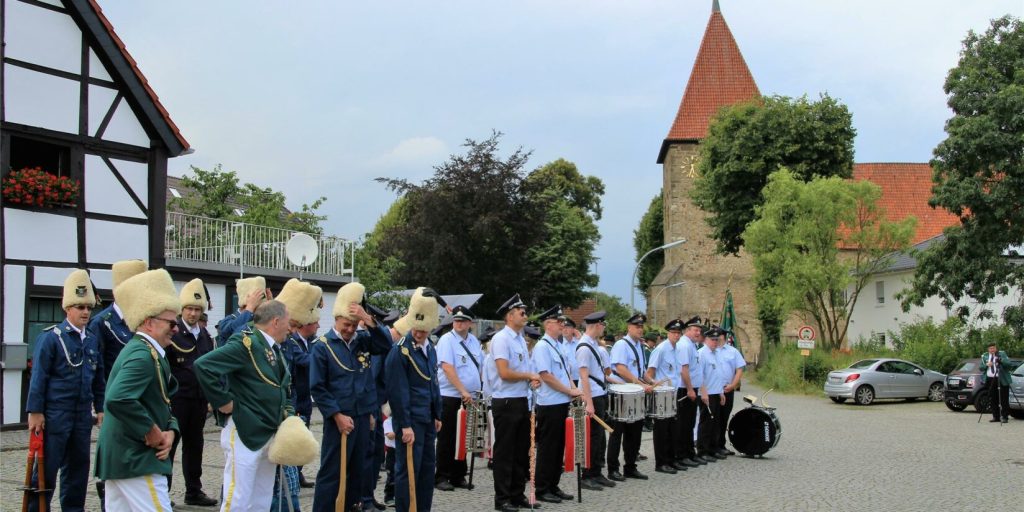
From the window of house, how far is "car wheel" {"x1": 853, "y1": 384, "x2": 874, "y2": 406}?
2334 cm

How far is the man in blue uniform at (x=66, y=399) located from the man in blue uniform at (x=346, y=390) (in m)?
1.97

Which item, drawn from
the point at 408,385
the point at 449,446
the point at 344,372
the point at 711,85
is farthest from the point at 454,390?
the point at 711,85

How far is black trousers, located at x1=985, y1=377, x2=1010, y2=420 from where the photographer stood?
2442cm

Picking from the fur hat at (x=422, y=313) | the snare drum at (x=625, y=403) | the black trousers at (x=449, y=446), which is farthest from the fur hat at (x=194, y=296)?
the snare drum at (x=625, y=403)

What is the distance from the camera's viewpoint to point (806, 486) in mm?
12281

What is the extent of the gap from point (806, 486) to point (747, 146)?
131 feet

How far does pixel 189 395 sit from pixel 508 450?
3.15 metres

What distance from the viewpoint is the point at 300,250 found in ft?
63.6

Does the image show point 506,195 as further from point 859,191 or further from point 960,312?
point 960,312

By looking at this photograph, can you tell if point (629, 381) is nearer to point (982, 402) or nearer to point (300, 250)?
point (300, 250)

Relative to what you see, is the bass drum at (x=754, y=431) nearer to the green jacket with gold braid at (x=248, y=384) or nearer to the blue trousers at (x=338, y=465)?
A: the blue trousers at (x=338, y=465)

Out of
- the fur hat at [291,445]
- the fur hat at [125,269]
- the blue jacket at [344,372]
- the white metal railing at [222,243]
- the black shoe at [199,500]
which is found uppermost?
the white metal railing at [222,243]

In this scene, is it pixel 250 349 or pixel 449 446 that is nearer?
pixel 250 349

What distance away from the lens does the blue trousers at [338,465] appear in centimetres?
800
